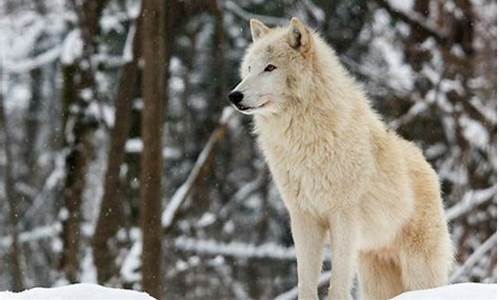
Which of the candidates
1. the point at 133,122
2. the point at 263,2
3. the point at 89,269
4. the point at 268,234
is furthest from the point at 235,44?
the point at 89,269

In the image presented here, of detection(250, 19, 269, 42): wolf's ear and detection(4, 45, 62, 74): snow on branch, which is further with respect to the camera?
detection(4, 45, 62, 74): snow on branch

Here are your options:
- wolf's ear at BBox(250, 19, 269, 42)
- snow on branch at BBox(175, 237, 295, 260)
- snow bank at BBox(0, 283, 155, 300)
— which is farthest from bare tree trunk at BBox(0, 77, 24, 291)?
snow bank at BBox(0, 283, 155, 300)

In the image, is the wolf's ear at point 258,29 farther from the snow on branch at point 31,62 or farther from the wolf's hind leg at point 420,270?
the snow on branch at point 31,62

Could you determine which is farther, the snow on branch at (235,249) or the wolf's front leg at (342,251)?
the snow on branch at (235,249)

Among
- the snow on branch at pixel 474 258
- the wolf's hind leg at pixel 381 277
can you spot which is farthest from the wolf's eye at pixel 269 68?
the snow on branch at pixel 474 258

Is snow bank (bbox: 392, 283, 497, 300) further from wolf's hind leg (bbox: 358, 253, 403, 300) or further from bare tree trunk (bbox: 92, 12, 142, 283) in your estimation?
bare tree trunk (bbox: 92, 12, 142, 283)

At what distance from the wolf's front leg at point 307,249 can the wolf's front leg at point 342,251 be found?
101mm

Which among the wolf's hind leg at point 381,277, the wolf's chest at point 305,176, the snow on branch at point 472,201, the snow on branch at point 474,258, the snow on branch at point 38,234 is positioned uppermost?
the wolf's chest at point 305,176

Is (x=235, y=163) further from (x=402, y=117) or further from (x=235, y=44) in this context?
(x=402, y=117)

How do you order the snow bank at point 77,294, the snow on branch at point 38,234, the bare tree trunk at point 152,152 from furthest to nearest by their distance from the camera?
1. the snow on branch at point 38,234
2. the bare tree trunk at point 152,152
3. the snow bank at point 77,294

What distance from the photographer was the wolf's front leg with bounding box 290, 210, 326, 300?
6.21 m

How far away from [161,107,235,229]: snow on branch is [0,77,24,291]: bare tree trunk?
7.07 feet

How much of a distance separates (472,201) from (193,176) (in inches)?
154

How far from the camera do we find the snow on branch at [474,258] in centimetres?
1344
